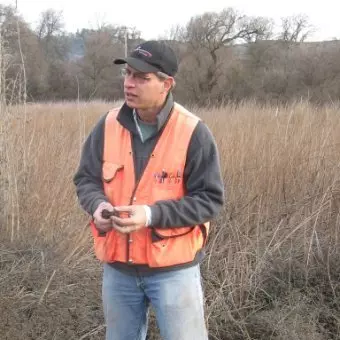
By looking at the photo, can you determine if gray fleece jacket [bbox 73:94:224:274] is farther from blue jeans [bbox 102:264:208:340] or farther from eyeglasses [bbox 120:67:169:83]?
blue jeans [bbox 102:264:208:340]

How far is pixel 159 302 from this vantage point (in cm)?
192

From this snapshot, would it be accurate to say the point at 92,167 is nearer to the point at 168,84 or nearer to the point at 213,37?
the point at 168,84

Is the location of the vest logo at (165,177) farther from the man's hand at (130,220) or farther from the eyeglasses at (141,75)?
the eyeglasses at (141,75)

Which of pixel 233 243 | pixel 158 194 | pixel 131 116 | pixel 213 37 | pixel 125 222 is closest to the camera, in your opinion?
pixel 125 222

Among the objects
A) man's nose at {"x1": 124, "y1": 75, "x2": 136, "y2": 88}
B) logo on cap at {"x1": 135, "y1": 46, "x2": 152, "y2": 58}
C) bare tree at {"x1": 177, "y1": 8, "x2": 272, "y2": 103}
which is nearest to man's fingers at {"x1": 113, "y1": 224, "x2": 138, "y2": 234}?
man's nose at {"x1": 124, "y1": 75, "x2": 136, "y2": 88}

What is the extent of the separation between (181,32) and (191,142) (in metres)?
32.4

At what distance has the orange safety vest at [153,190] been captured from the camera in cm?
187

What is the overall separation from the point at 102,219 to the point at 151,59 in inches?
25.5

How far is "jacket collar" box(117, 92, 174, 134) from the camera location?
1930 millimetres

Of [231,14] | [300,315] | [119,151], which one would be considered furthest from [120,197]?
[231,14]

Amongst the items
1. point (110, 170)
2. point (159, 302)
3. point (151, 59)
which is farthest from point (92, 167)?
point (159, 302)

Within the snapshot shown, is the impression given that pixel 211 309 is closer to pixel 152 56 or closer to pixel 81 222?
pixel 81 222

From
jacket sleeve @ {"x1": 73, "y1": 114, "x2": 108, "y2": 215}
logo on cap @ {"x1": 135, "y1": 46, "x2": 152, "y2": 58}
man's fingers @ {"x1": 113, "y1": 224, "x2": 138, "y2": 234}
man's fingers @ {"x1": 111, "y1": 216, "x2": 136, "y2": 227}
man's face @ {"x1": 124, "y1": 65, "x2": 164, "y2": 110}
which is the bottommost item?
man's fingers @ {"x1": 113, "y1": 224, "x2": 138, "y2": 234}

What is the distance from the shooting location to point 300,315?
3.28 meters
